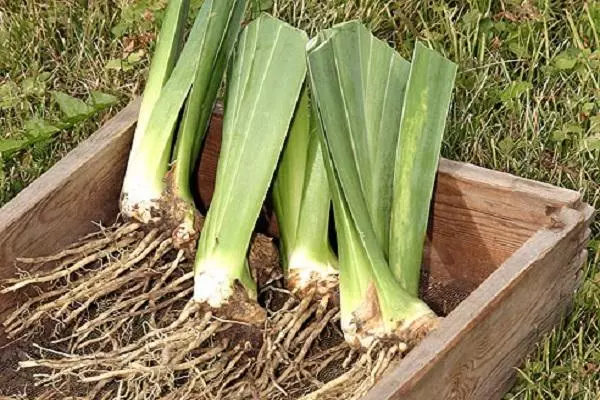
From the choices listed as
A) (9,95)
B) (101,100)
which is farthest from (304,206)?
(9,95)

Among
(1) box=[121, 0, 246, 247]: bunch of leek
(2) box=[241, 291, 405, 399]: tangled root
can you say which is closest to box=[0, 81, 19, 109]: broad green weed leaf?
(1) box=[121, 0, 246, 247]: bunch of leek

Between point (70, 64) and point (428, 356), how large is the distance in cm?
161

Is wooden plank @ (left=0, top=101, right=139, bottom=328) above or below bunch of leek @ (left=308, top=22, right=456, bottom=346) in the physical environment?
below

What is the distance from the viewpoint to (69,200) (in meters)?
2.70

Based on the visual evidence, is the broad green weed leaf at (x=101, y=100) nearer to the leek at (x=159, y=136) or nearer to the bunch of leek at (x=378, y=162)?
the leek at (x=159, y=136)

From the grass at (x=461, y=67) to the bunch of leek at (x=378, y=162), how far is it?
0.43 meters

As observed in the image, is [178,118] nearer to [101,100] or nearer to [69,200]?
[69,200]

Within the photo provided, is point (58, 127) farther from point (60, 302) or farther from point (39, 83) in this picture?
point (60, 302)

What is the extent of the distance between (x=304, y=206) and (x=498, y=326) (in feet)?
1.56

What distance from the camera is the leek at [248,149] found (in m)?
2.53

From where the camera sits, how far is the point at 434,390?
87.1 inches

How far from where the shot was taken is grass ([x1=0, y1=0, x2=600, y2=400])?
117 inches

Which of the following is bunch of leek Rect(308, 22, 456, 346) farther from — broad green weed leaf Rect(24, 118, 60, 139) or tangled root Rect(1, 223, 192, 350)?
broad green weed leaf Rect(24, 118, 60, 139)

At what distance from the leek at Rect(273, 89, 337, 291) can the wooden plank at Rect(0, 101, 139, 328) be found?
37 centimetres
